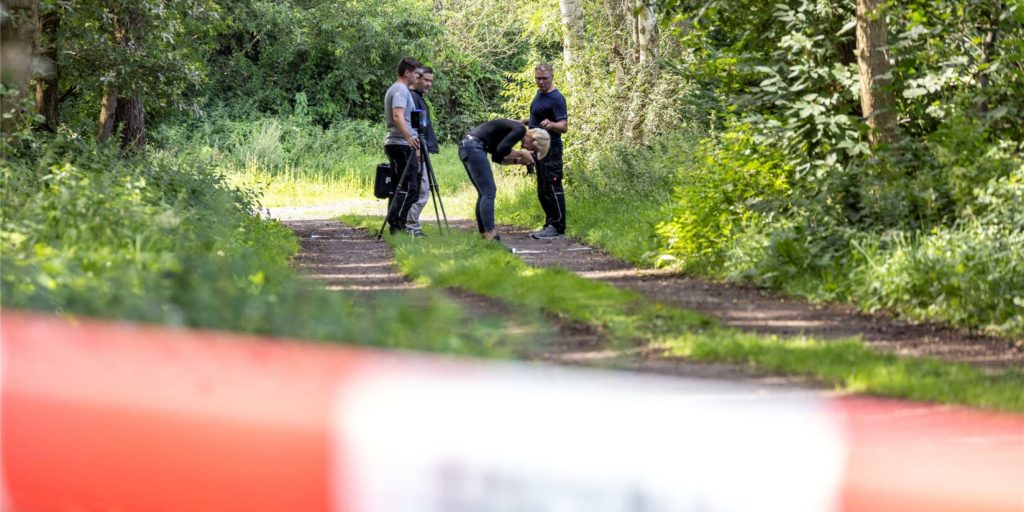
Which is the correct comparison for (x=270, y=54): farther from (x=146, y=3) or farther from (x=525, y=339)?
(x=525, y=339)

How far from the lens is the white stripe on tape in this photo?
324 centimetres

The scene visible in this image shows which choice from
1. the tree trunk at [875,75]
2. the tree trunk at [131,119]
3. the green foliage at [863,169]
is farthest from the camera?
the tree trunk at [131,119]

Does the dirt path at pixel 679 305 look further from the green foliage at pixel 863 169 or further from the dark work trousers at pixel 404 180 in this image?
the dark work trousers at pixel 404 180

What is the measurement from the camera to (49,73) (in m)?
15.9

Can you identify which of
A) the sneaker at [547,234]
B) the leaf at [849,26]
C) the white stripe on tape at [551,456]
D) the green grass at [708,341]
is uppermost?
the leaf at [849,26]

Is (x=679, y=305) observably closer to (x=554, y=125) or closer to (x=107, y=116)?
(x=554, y=125)

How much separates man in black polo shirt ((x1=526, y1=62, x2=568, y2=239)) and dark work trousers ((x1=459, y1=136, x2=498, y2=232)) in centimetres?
104

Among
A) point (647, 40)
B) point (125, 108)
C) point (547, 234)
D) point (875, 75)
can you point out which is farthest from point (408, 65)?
point (647, 40)

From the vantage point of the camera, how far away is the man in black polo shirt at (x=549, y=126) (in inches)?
610

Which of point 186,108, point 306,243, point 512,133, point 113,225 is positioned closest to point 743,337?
point 113,225

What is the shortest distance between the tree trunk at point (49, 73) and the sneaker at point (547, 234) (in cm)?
592

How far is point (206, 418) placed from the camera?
3629 mm

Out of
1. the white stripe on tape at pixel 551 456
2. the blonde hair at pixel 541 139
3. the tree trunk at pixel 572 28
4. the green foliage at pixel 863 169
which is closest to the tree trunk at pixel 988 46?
the green foliage at pixel 863 169

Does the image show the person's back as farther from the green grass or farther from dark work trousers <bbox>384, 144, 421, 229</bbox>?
the green grass
